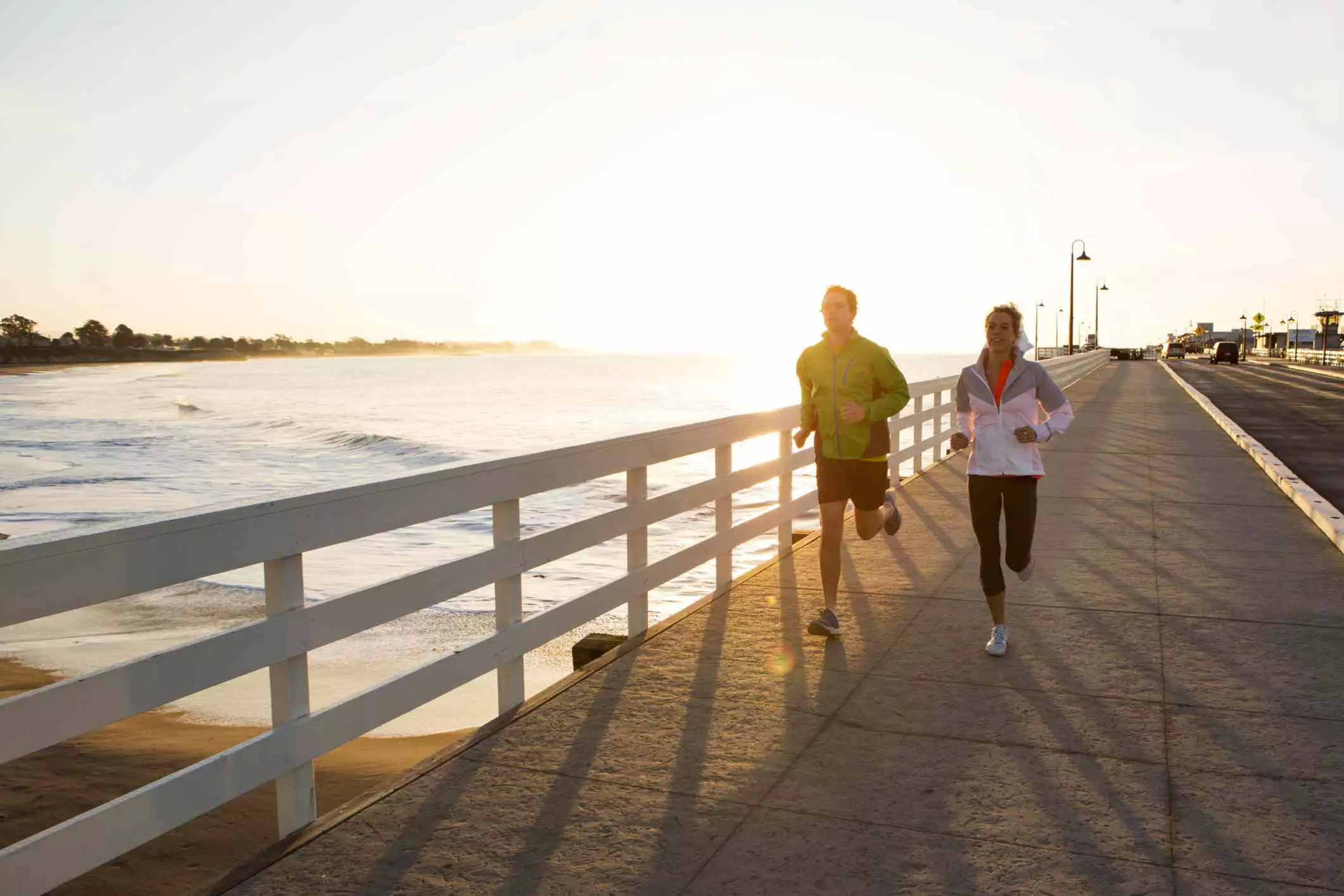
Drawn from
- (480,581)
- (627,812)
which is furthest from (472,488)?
(627,812)

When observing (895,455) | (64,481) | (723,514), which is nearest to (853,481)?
(723,514)

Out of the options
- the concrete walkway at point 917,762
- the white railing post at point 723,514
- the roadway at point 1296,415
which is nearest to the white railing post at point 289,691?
the concrete walkway at point 917,762

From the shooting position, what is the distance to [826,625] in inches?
241

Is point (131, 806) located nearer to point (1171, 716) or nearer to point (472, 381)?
point (1171, 716)

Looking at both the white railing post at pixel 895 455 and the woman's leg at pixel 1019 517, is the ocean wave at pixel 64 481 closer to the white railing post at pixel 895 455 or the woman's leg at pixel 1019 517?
the white railing post at pixel 895 455

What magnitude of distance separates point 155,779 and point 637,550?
424 cm

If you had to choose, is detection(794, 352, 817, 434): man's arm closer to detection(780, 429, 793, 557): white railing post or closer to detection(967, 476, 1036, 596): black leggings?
detection(967, 476, 1036, 596): black leggings

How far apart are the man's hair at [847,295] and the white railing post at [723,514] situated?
146cm

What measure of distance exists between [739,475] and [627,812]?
408 centimetres

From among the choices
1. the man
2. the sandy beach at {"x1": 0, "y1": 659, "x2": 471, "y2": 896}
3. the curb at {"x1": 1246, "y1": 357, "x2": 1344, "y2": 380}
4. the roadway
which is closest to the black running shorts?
the man

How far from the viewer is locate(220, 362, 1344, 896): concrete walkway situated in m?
3.42

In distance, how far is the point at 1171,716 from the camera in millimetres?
4852

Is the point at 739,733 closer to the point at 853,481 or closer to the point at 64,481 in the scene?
the point at 853,481

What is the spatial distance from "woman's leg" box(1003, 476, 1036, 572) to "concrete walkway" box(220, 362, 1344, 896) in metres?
0.48
